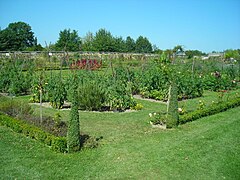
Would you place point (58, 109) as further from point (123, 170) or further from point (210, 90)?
point (210, 90)

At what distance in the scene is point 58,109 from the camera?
10883 millimetres

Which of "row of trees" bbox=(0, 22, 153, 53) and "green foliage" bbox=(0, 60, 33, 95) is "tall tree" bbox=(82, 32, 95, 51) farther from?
"green foliage" bbox=(0, 60, 33, 95)

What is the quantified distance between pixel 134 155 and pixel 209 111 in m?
5.52

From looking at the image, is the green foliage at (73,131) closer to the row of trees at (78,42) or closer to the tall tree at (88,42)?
the row of trees at (78,42)

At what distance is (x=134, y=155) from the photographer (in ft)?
20.5

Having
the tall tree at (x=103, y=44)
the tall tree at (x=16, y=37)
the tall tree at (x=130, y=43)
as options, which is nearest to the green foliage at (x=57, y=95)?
the tall tree at (x=103, y=44)

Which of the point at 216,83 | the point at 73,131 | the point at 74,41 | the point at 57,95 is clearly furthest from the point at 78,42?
the point at 73,131

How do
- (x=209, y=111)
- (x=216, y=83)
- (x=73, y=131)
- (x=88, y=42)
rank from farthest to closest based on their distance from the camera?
(x=88, y=42) < (x=216, y=83) < (x=209, y=111) < (x=73, y=131)

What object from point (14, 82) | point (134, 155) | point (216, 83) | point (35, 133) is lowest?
point (134, 155)

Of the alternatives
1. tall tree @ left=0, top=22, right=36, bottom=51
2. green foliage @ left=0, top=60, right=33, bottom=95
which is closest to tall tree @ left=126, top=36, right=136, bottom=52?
tall tree @ left=0, top=22, right=36, bottom=51

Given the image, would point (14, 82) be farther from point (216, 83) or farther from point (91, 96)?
point (216, 83)

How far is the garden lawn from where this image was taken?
5387mm

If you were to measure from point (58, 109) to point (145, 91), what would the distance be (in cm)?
507

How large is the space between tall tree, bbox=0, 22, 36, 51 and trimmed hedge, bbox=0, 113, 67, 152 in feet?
185
